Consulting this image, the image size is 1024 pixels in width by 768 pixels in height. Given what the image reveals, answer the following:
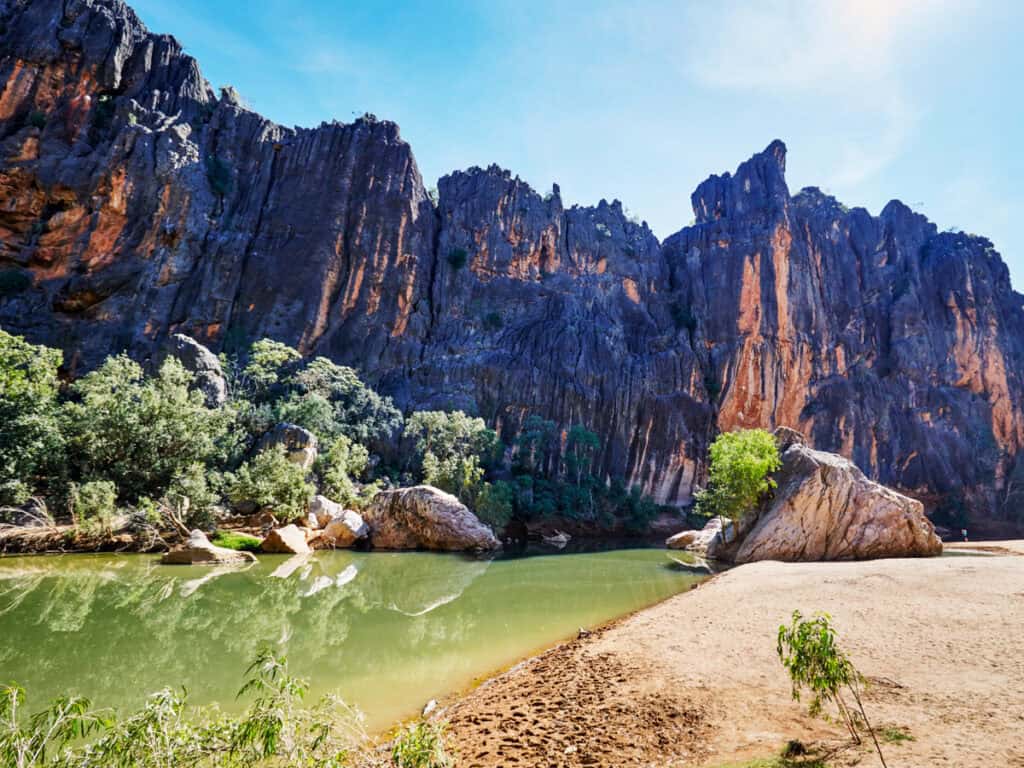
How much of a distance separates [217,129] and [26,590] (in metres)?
49.4

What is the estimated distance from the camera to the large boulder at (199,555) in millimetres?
18047

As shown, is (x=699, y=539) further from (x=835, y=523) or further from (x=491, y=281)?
(x=491, y=281)

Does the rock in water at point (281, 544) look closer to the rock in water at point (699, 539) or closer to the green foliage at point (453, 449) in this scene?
the green foliage at point (453, 449)

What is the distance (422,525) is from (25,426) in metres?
17.1

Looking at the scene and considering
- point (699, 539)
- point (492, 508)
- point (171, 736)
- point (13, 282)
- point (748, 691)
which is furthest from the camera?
point (13, 282)

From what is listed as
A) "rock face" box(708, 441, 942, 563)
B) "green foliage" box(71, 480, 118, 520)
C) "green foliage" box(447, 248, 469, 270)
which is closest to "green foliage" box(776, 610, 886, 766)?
"rock face" box(708, 441, 942, 563)

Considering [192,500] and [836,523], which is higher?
[836,523]

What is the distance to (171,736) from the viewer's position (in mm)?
2779

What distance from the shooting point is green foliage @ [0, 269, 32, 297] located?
36.0 m

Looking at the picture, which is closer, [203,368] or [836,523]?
[836,523]

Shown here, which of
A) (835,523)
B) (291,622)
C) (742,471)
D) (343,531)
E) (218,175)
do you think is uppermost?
(218,175)

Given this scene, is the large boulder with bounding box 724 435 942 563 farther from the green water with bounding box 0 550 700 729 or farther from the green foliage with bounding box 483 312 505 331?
the green foliage with bounding box 483 312 505 331

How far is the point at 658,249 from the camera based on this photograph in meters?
62.8

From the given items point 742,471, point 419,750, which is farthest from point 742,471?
point 419,750
